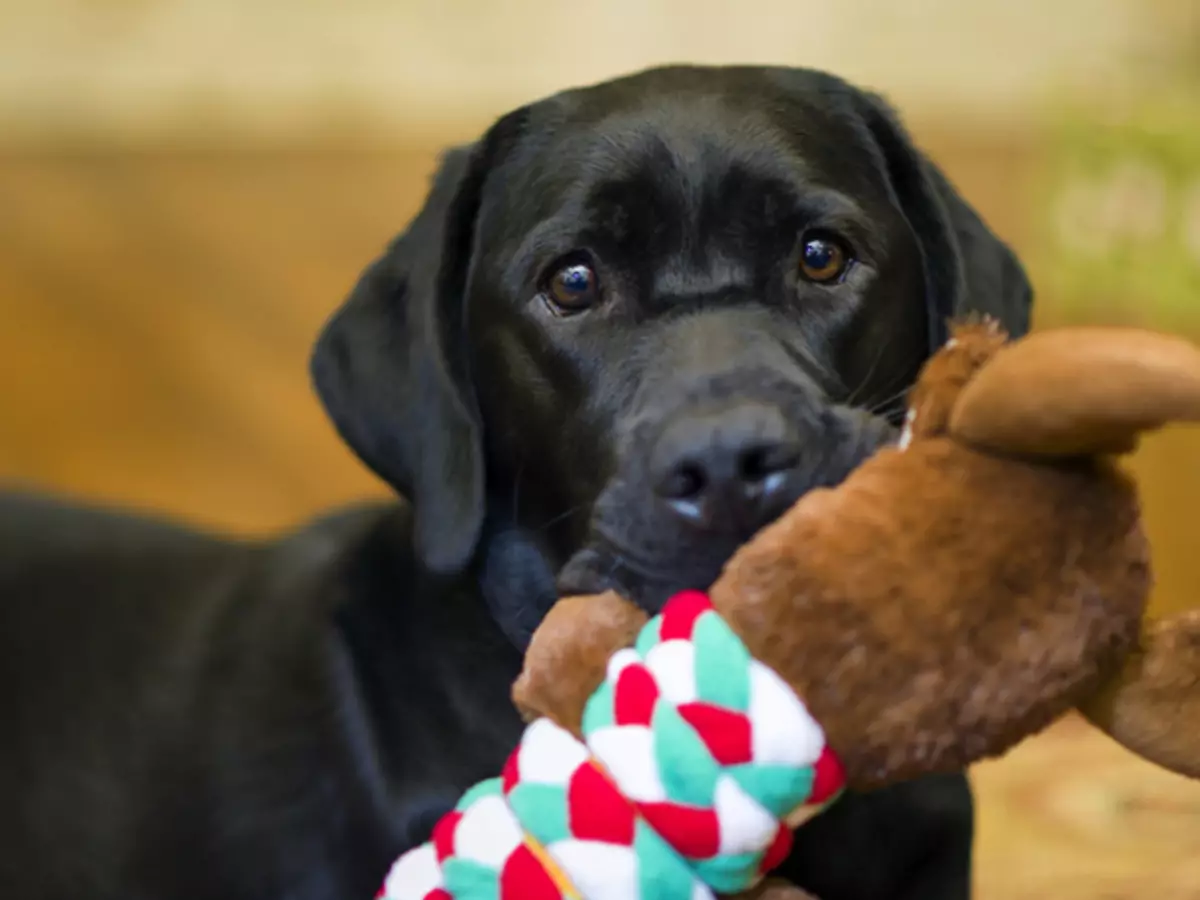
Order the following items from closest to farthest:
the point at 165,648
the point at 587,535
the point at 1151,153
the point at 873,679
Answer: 1. the point at 873,679
2. the point at 587,535
3. the point at 165,648
4. the point at 1151,153

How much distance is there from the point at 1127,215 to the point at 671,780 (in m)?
2.48

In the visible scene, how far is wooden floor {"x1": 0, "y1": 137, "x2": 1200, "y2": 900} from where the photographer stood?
3.63m

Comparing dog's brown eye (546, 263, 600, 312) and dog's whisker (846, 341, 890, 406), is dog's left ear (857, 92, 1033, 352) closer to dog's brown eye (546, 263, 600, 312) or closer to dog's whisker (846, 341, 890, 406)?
dog's whisker (846, 341, 890, 406)

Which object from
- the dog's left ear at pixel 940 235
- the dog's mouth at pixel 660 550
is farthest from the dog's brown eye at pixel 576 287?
the dog's left ear at pixel 940 235

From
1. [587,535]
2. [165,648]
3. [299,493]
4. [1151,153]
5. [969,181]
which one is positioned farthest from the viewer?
[969,181]

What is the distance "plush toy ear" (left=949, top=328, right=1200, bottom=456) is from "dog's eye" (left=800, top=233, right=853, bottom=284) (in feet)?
1.66

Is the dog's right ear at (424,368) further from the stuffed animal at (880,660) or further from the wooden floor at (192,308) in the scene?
the wooden floor at (192,308)

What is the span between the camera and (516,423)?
4.40 ft

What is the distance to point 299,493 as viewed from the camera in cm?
358

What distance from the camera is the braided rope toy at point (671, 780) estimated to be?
765 mm

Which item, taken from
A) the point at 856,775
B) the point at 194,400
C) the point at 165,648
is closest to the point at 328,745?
the point at 165,648

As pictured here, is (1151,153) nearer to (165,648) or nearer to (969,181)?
(969,181)

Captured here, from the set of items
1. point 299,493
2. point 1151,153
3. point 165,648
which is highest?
point 1151,153

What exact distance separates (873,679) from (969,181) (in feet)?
11.1
